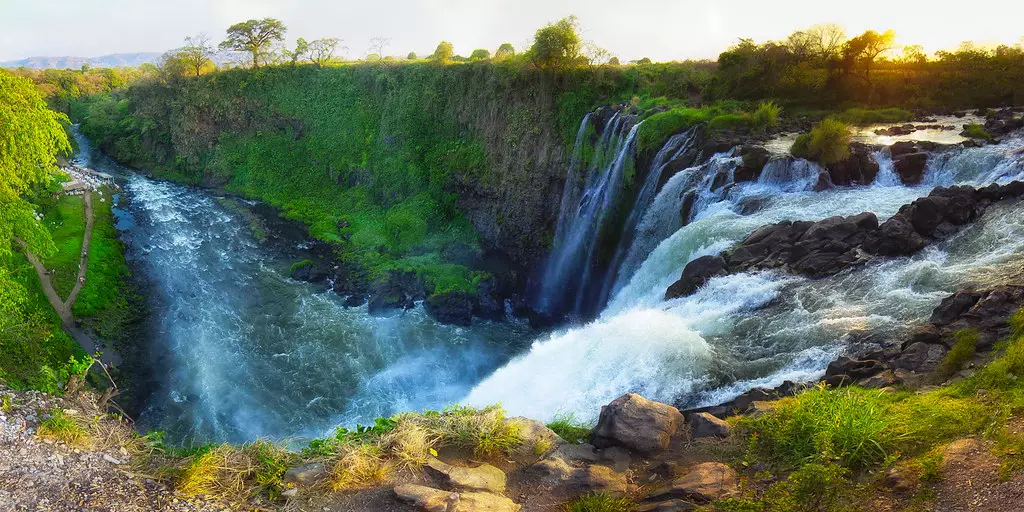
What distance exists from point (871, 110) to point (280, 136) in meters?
46.3

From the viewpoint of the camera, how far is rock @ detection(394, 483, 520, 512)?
6.87 m

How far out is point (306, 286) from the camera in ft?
98.2

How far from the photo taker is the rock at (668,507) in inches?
260

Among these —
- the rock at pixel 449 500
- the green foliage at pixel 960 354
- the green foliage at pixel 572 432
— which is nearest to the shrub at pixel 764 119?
the green foliage at pixel 960 354

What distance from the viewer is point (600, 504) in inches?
272

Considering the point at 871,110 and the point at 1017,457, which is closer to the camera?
the point at 1017,457

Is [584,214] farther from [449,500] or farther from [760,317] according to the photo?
[449,500]

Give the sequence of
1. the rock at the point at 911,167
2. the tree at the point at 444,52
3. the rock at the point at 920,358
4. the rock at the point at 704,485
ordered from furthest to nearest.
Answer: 1. the tree at the point at 444,52
2. the rock at the point at 911,167
3. the rock at the point at 920,358
4. the rock at the point at 704,485

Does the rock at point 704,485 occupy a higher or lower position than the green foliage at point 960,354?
lower

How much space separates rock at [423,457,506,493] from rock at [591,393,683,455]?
1758 mm

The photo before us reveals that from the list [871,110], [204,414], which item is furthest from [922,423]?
[871,110]

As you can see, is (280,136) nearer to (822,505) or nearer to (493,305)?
(493,305)

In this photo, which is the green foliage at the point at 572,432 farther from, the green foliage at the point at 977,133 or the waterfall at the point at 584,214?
the green foliage at the point at 977,133

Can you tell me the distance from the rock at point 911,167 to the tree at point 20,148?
28.2 meters
